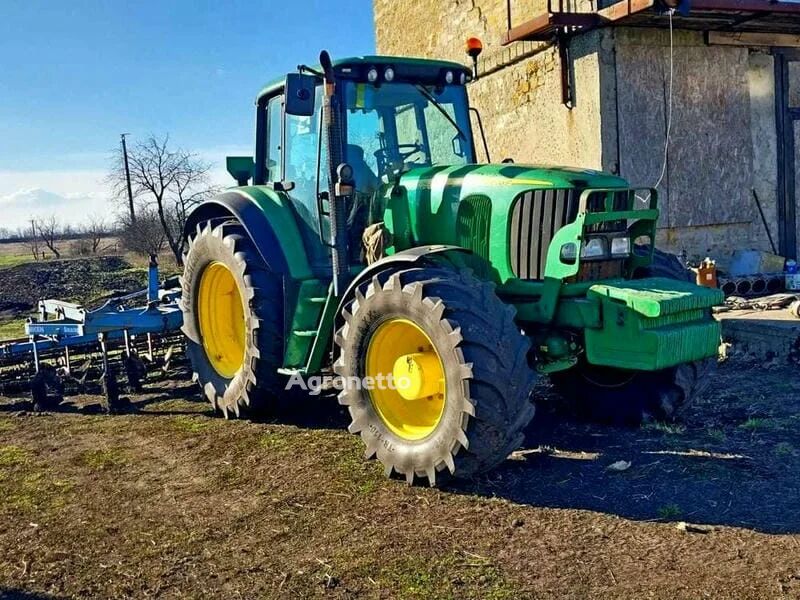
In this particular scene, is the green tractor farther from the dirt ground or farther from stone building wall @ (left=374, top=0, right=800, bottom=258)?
stone building wall @ (left=374, top=0, right=800, bottom=258)

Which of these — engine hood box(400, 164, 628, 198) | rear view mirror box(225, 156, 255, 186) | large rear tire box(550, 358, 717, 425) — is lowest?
large rear tire box(550, 358, 717, 425)

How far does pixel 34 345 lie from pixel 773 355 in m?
6.87

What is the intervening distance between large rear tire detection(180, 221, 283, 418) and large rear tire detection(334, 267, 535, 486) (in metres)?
0.95

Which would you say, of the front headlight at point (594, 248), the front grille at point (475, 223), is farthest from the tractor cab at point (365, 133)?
the front headlight at point (594, 248)

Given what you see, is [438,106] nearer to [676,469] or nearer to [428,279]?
[428,279]

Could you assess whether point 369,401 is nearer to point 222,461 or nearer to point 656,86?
point 222,461

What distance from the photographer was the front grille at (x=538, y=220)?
16.0ft

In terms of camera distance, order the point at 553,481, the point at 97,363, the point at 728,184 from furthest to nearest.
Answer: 1. the point at 728,184
2. the point at 97,363
3. the point at 553,481

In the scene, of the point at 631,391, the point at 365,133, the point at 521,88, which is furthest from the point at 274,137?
the point at 521,88

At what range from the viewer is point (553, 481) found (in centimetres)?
445

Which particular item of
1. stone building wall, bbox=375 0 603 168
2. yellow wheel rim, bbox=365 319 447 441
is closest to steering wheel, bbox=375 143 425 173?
yellow wheel rim, bbox=365 319 447 441

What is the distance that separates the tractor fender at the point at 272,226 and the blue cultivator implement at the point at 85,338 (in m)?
1.57

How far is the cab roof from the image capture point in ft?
17.7

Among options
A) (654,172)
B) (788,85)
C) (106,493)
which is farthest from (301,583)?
(788,85)
